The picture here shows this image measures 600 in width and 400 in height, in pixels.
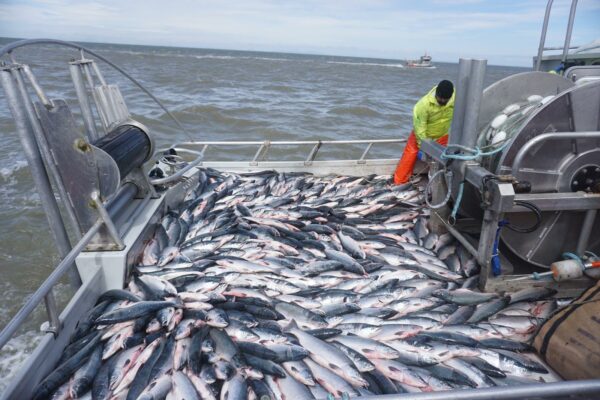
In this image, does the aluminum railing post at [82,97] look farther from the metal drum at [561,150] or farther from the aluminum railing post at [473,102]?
the metal drum at [561,150]

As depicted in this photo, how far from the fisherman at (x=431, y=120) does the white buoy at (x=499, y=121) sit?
195 cm

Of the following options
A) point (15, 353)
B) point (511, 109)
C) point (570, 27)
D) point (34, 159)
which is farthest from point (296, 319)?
point (570, 27)

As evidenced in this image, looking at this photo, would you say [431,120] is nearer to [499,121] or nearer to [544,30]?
[499,121]

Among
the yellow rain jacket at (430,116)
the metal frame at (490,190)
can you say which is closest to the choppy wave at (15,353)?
the metal frame at (490,190)

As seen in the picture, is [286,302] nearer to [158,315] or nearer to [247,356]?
[247,356]

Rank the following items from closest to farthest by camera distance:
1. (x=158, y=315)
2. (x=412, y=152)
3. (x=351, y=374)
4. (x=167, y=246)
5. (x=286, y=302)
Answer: (x=351, y=374) < (x=158, y=315) < (x=286, y=302) < (x=167, y=246) < (x=412, y=152)

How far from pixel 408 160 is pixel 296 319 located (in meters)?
4.24

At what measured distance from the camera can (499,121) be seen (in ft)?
15.7

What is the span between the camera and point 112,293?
163 inches

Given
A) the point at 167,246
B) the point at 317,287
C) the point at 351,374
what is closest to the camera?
the point at 351,374

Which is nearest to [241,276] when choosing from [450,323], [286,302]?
[286,302]

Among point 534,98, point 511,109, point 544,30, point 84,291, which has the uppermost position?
point 544,30

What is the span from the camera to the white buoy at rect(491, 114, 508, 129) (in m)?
4.76

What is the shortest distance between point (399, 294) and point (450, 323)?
0.58 m
